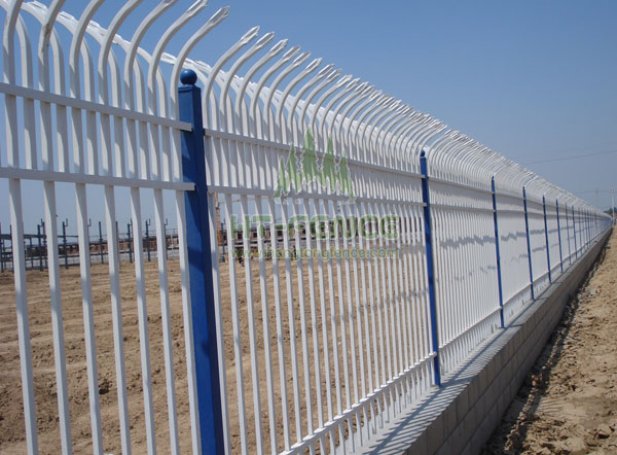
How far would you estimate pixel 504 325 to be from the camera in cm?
786

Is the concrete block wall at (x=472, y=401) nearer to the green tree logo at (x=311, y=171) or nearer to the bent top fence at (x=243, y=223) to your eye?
the bent top fence at (x=243, y=223)

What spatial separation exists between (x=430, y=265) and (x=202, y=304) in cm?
312

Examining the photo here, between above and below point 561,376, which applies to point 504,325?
above

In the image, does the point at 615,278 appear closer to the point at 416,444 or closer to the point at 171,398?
the point at 416,444

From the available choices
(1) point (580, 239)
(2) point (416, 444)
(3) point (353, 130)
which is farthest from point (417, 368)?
(1) point (580, 239)

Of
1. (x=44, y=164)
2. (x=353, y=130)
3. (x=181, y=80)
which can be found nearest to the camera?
(x=44, y=164)

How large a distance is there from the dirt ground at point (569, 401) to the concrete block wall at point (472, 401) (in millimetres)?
144

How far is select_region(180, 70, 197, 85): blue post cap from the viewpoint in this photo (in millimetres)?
2537

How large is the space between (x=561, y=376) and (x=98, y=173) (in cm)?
668

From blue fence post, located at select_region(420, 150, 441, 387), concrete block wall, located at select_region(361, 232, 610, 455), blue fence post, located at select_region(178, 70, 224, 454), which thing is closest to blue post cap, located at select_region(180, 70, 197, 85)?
blue fence post, located at select_region(178, 70, 224, 454)

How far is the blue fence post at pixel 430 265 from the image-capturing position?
5238 mm

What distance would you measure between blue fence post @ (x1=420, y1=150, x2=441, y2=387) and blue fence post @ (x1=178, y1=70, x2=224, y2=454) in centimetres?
302

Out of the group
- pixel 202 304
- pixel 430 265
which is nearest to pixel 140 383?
pixel 430 265

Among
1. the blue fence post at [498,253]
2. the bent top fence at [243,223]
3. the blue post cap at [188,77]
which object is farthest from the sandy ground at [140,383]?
the blue fence post at [498,253]
